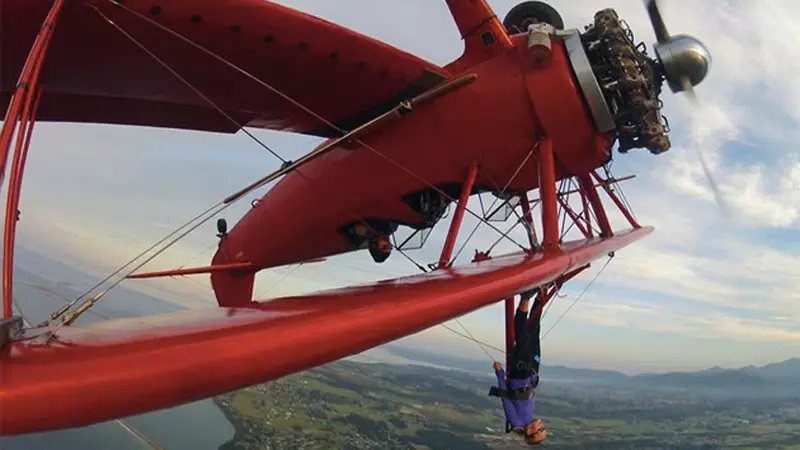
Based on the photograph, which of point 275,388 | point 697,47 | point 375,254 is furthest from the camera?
point 275,388

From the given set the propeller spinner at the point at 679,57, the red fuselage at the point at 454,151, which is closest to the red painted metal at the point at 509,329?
the red fuselage at the point at 454,151

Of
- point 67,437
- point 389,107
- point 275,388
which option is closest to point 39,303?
point 67,437

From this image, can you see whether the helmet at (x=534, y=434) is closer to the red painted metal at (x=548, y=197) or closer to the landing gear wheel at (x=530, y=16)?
the red painted metal at (x=548, y=197)

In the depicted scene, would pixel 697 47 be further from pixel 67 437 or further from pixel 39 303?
pixel 39 303

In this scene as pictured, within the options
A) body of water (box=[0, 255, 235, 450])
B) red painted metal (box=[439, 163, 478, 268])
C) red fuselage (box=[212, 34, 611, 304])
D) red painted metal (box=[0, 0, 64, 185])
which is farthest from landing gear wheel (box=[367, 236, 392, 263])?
body of water (box=[0, 255, 235, 450])

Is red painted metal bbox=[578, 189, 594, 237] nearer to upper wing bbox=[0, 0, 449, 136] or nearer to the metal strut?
upper wing bbox=[0, 0, 449, 136]

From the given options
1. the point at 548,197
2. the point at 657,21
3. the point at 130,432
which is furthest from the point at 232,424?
the point at 657,21

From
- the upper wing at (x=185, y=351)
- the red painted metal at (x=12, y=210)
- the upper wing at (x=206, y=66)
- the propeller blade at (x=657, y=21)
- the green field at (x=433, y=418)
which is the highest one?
the propeller blade at (x=657, y=21)
